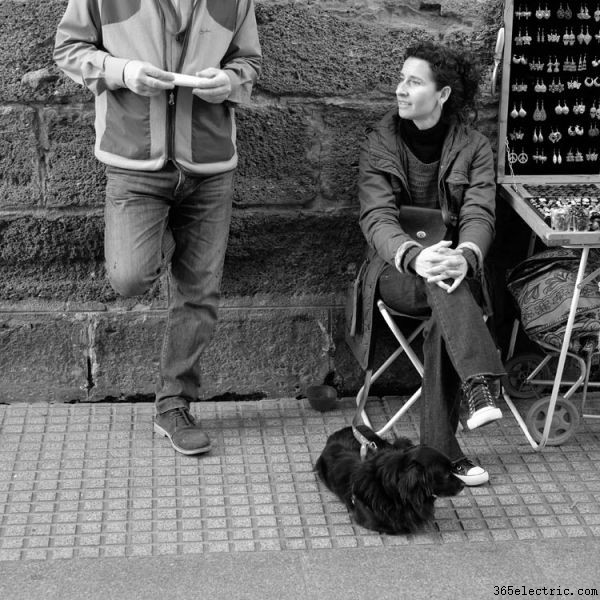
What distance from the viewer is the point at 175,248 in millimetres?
4652

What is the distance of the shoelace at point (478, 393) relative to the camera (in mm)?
4117

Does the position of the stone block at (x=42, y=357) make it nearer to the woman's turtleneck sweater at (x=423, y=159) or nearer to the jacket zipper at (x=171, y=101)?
the jacket zipper at (x=171, y=101)

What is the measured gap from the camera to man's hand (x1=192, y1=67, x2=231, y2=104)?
4.20 m

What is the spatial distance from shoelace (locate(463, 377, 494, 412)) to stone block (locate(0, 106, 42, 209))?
2136 mm

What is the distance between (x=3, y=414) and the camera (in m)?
4.99

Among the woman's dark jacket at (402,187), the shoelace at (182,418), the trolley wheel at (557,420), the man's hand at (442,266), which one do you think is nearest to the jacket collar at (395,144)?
the woman's dark jacket at (402,187)

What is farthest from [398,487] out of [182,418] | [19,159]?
[19,159]

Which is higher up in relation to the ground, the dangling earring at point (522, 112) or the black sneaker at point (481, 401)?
the dangling earring at point (522, 112)

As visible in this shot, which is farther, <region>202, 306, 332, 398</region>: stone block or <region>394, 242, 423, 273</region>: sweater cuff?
<region>202, 306, 332, 398</region>: stone block

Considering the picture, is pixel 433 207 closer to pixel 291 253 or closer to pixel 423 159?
pixel 423 159

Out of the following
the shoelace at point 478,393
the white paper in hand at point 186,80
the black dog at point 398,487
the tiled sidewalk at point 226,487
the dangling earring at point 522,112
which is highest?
the white paper in hand at point 186,80

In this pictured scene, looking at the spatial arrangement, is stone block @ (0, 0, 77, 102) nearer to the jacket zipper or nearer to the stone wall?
the stone wall

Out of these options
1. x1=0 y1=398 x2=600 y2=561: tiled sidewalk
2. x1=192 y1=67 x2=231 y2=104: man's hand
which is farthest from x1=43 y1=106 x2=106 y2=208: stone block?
x1=0 y1=398 x2=600 y2=561: tiled sidewalk

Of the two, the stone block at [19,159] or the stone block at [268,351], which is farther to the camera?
the stone block at [268,351]
